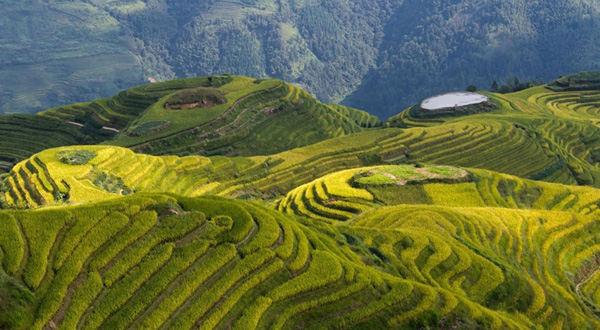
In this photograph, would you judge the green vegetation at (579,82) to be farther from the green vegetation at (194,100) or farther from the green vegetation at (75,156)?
the green vegetation at (75,156)

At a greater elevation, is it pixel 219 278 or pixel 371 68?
pixel 219 278

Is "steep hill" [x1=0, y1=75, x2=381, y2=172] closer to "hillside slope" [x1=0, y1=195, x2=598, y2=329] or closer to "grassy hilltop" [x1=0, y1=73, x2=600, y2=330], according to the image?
"grassy hilltop" [x1=0, y1=73, x2=600, y2=330]

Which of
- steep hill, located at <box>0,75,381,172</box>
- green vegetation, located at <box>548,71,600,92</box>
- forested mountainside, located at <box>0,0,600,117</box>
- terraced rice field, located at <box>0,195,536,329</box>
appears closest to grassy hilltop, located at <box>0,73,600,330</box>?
terraced rice field, located at <box>0,195,536,329</box>

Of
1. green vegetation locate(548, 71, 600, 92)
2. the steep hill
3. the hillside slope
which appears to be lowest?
green vegetation locate(548, 71, 600, 92)

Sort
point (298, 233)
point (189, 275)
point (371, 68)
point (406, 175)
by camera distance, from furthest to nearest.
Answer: point (371, 68) < point (406, 175) < point (298, 233) < point (189, 275)

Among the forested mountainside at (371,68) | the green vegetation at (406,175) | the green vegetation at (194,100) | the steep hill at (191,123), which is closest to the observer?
the green vegetation at (406,175)

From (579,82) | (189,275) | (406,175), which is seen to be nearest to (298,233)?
(189,275)

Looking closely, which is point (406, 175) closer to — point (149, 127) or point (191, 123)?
point (191, 123)

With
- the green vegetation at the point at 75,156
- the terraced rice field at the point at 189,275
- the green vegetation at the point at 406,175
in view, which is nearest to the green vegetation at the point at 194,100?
the green vegetation at the point at 75,156
